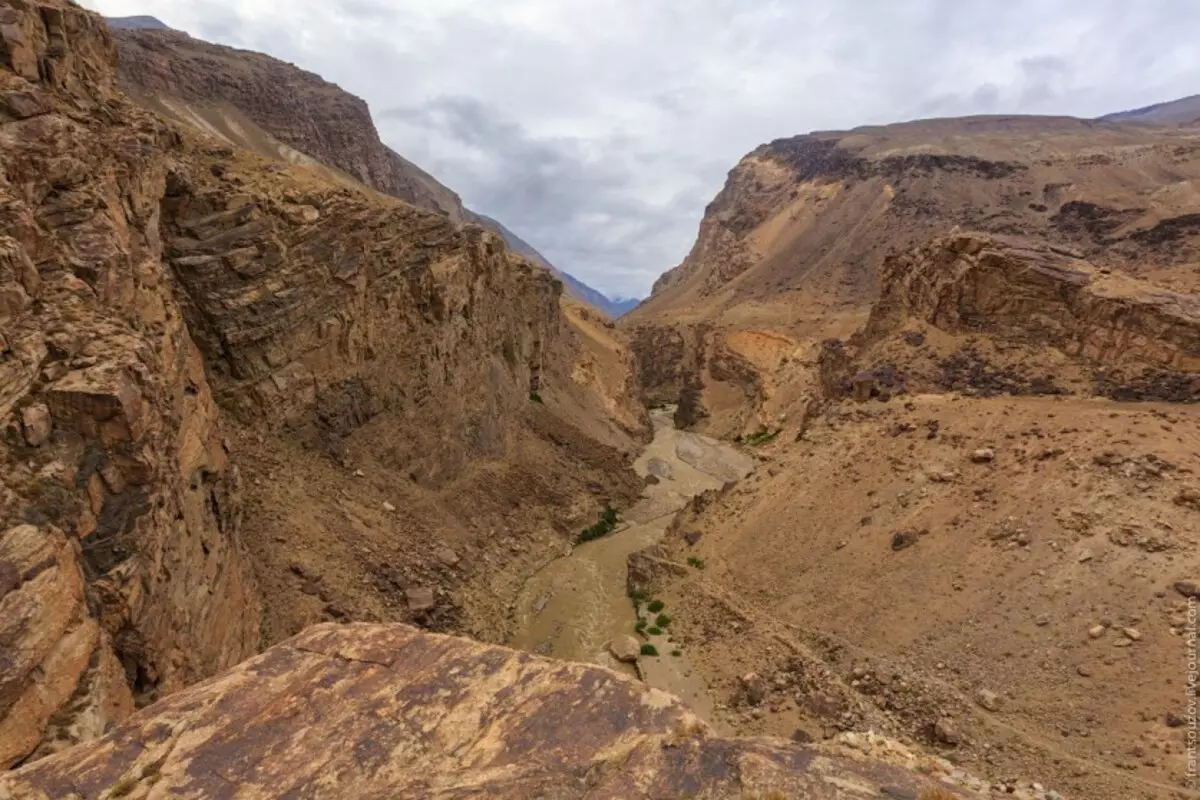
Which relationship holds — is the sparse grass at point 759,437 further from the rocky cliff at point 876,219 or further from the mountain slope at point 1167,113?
the mountain slope at point 1167,113

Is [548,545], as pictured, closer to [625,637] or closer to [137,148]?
[625,637]

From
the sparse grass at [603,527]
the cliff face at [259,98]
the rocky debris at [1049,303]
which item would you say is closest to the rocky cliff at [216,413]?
the sparse grass at [603,527]

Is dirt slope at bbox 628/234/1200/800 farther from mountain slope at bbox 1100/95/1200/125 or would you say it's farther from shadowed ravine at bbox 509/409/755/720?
mountain slope at bbox 1100/95/1200/125

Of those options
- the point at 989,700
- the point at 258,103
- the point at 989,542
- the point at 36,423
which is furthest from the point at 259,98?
the point at 989,700

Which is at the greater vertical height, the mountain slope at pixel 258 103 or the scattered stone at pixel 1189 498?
Result: the mountain slope at pixel 258 103

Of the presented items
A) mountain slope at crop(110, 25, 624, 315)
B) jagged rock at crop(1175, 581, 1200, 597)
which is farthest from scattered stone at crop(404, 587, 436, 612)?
mountain slope at crop(110, 25, 624, 315)

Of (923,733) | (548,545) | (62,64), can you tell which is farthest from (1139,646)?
(62,64)
